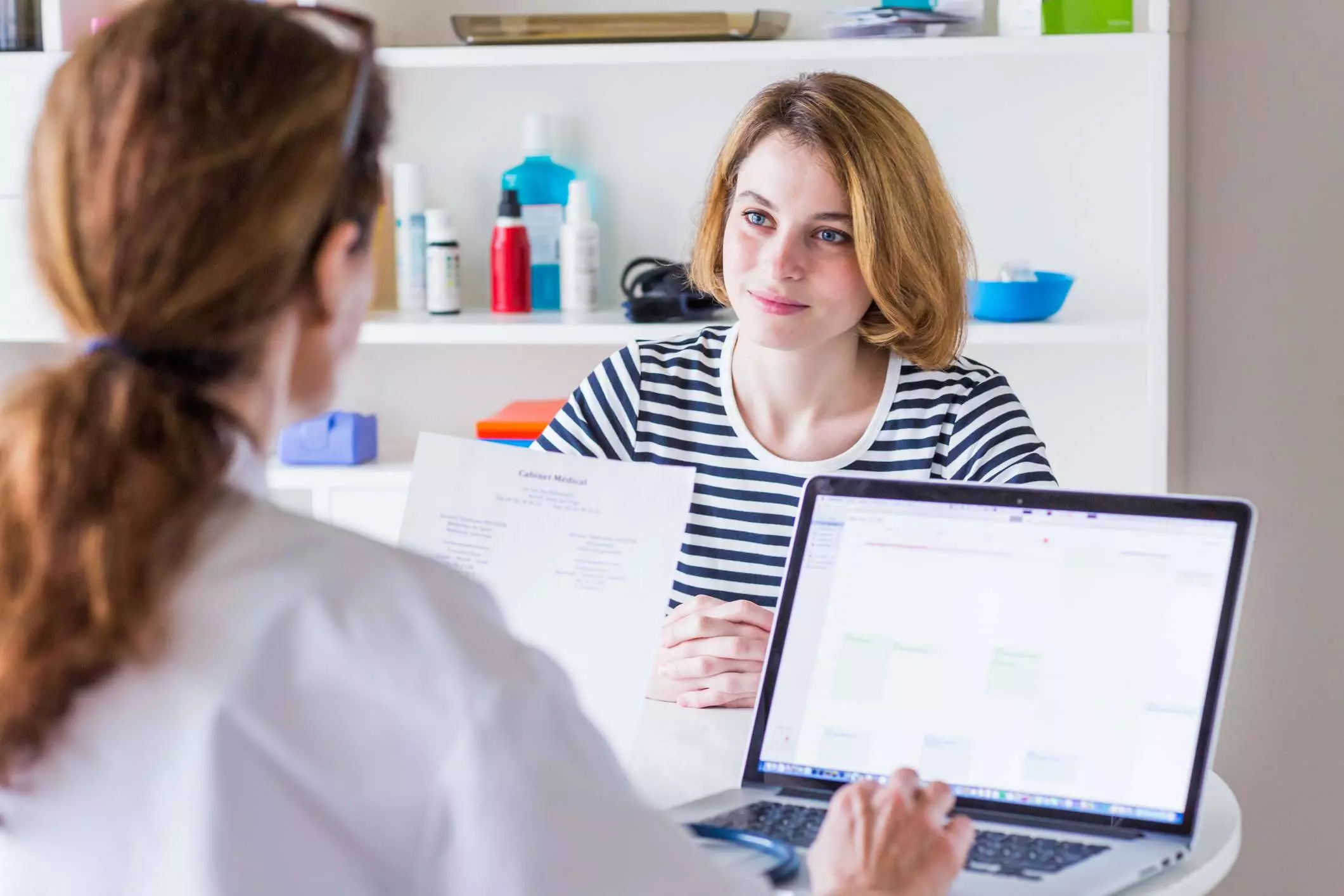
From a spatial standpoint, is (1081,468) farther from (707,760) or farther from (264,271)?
(264,271)

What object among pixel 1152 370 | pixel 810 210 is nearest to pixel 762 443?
pixel 810 210

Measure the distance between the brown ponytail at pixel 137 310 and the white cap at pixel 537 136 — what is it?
63.7 inches

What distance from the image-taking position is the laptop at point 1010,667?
3.09ft

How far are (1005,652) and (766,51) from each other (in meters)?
1.20

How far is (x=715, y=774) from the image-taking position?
1129mm

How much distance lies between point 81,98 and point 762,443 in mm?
1069

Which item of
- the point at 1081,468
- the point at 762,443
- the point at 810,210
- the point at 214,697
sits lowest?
the point at 1081,468

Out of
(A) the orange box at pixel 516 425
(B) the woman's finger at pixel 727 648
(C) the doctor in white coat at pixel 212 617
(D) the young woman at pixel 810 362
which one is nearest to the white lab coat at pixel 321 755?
(C) the doctor in white coat at pixel 212 617

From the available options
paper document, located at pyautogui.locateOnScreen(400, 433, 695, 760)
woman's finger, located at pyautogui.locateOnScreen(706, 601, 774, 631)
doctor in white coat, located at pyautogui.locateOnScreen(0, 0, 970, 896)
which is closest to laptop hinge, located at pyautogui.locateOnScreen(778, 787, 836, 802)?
paper document, located at pyautogui.locateOnScreen(400, 433, 695, 760)

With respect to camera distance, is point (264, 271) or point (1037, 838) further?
point (1037, 838)

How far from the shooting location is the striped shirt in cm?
157

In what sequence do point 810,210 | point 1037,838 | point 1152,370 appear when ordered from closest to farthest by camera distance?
point 1037,838, point 810,210, point 1152,370

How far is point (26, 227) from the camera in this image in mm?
646

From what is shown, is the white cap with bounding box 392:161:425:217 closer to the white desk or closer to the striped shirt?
the striped shirt
